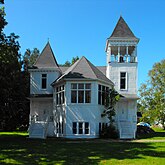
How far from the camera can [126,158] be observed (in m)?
12.9

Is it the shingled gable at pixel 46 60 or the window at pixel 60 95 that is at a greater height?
the shingled gable at pixel 46 60

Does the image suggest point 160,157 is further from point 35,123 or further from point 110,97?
point 35,123

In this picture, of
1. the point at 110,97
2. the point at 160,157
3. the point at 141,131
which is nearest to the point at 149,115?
the point at 141,131

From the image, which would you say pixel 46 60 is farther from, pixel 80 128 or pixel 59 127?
pixel 80 128

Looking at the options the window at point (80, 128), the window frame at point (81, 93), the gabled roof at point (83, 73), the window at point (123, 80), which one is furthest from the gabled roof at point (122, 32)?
the window at point (80, 128)

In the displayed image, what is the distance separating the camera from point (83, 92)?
987 inches

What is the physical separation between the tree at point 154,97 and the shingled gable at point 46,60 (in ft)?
68.8

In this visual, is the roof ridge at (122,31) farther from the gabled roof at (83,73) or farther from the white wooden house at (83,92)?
the gabled roof at (83,73)

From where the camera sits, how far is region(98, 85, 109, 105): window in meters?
25.7

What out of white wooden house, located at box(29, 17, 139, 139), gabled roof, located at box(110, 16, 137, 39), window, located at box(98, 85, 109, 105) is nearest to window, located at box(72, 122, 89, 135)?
white wooden house, located at box(29, 17, 139, 139)

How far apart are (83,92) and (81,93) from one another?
225 mm

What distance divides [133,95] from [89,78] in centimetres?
645

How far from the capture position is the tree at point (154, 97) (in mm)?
44562

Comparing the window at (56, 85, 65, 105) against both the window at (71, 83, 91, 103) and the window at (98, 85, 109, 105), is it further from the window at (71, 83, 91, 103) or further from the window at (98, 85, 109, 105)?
the window at (98, 85, 109, 105)
